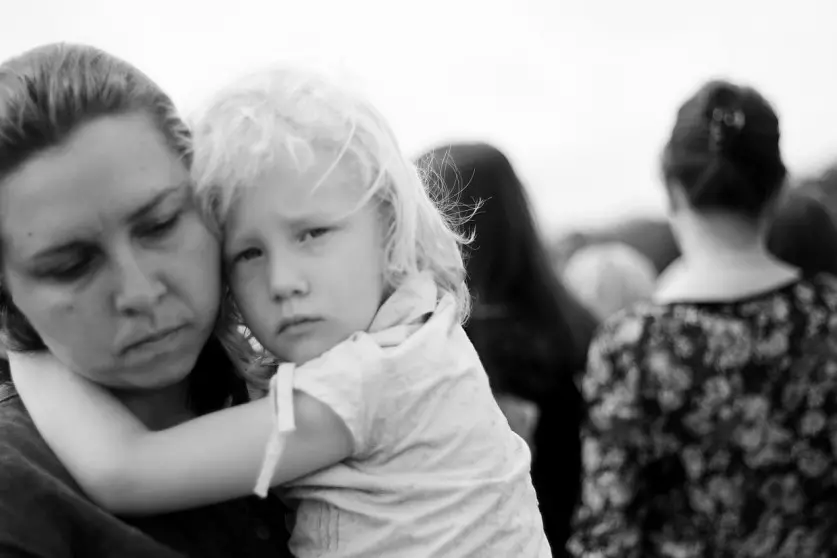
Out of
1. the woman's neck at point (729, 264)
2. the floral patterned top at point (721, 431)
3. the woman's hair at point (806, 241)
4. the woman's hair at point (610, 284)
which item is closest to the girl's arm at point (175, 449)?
the floral patterned top at point (721, 431)

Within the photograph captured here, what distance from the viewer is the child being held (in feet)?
3.65

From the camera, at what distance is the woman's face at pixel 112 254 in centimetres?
109

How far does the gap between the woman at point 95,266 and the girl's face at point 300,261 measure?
0.05 m

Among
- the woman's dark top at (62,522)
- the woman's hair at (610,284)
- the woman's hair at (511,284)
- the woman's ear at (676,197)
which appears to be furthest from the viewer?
the woman's hair at (610,284)

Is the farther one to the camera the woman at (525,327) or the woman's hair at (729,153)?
the woman at (525,327)

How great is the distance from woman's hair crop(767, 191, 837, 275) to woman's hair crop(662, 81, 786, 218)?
1.08 metres

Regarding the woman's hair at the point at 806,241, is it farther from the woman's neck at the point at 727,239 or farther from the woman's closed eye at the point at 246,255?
the woman's closed eye at the point at 246,255

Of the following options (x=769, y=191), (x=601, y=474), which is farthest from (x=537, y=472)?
(x=769, y=191)

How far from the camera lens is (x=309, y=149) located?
1.21 metres

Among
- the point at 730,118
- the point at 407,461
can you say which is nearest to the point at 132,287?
the point at 407,461

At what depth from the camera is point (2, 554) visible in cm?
104

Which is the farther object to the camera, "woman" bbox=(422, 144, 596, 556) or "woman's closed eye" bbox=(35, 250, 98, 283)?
"woman" bbox=(422, 144, 596, 556)

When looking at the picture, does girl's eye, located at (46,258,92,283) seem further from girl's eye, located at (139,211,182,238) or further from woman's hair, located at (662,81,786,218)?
woman's hair, located at (662,81,786,218)

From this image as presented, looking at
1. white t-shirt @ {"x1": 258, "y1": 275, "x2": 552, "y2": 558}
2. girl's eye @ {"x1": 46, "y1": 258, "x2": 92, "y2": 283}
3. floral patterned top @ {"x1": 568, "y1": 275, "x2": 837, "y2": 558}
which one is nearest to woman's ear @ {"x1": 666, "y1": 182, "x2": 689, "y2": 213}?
floral patterned top @ {"x1": 568, "y1": 275, "x2": 837, "y2": 558}
